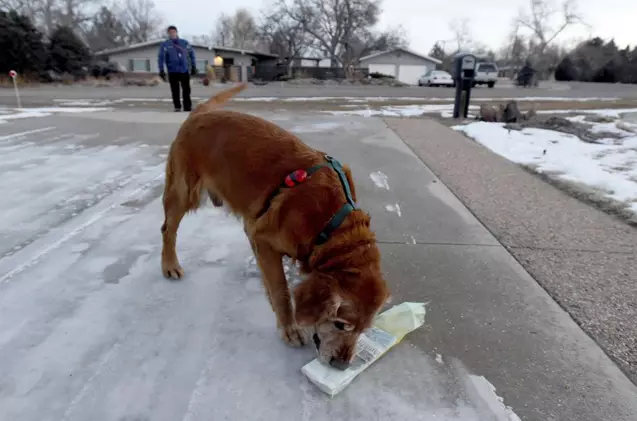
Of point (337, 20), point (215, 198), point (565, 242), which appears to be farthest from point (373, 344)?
point (337, 20)

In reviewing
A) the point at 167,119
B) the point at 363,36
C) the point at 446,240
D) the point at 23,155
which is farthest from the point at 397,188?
the point at 363,36

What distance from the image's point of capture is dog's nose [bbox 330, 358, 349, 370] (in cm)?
199

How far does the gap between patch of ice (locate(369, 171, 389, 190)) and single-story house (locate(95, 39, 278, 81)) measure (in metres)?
45.2

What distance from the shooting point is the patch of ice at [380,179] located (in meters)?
5.11

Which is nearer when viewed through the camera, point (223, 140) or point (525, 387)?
point (525, 387)

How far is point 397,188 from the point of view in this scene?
501 cm

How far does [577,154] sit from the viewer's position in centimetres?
689

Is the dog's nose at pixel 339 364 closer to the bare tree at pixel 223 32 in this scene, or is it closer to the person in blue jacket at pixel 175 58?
the person in blue jacket at pixel 175 58

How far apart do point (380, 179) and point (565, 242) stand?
229cm

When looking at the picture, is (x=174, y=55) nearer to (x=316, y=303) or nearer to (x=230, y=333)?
(x=230, y=333)

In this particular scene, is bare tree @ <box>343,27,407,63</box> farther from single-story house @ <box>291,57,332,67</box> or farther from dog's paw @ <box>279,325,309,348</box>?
dog's paw @ <box>279,325,309,348</box>

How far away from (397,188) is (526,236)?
164 centimetres

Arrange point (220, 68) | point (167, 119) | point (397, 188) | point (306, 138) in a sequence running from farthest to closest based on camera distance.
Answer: point (220, 68), point (167, 119), point (306, 138), point (397, 188)

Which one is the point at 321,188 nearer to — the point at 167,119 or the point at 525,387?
the point at 525,387
